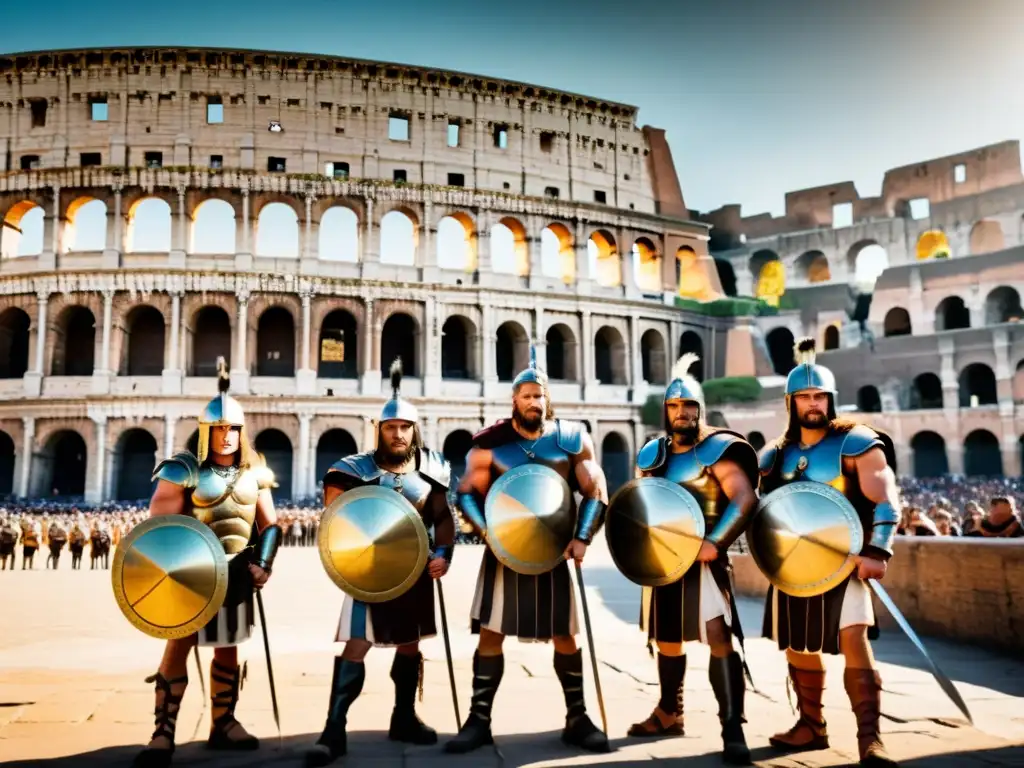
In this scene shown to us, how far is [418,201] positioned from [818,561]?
81.3 feet

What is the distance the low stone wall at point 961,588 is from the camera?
6.21 metres

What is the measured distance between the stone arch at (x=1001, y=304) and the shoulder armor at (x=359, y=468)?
33.3 m

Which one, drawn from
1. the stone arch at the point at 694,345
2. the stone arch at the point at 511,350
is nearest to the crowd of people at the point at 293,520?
the stone arch at the point at 511,350

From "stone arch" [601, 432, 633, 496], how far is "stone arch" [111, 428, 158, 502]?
1527 centimetres

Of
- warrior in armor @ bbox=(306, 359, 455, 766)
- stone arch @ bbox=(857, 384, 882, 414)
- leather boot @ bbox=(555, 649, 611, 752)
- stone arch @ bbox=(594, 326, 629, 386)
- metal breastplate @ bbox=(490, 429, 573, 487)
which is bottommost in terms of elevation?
leather boot @ bbox=(555, 649, 611, 752)

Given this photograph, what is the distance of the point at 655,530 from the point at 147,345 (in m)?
25.6

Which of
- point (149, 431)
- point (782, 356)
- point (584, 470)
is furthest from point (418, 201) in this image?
point (584, 470)

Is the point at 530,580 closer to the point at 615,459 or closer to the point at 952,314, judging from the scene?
the point at 615,459

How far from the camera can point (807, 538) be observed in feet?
13.4

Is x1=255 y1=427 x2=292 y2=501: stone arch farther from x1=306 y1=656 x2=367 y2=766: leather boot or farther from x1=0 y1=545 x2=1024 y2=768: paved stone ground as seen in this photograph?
x1=306 y1=656 x2=367 y2=766: leather boot

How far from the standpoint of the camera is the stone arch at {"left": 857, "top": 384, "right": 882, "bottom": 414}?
3097 centimetres

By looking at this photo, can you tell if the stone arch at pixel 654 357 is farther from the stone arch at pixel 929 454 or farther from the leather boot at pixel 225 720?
the leather boot at pixel 225 720

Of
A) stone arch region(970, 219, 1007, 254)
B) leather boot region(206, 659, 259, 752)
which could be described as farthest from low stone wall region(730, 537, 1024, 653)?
stone arch region(970, 219, 1007, 254)

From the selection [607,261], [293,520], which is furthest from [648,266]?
[293,520]
